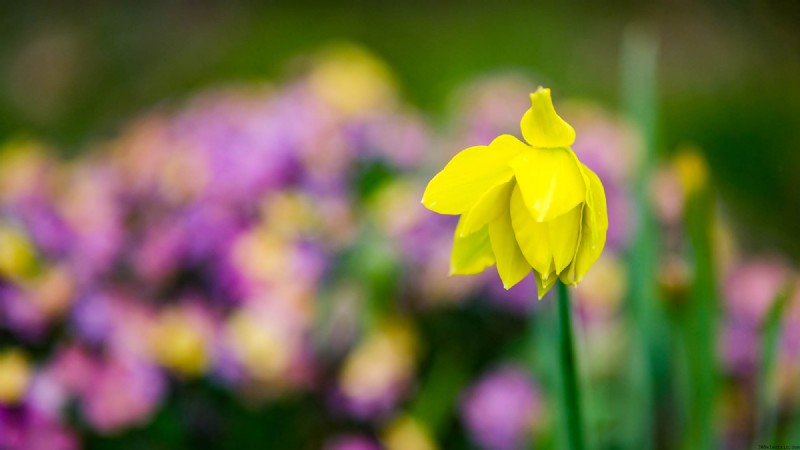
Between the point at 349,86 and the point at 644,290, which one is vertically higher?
the point at 349,86

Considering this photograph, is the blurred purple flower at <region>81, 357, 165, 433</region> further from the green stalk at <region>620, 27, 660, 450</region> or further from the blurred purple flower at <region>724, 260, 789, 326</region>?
the blurred purple flower at <region>724, 260, 789, 326</region>

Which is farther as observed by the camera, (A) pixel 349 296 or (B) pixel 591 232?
(A) pixel 349 296

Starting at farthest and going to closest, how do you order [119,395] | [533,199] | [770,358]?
1. [119,395]
2. [770,358]
3. [533,199]

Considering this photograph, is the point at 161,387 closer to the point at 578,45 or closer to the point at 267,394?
the point at 267,394

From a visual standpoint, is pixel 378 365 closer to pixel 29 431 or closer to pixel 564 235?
pixel 29 431

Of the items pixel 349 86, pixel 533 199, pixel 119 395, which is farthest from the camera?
pixel 349 86

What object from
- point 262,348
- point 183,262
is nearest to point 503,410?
point 262,348

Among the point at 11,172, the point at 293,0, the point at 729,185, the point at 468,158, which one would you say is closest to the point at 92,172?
the point at 11,172
